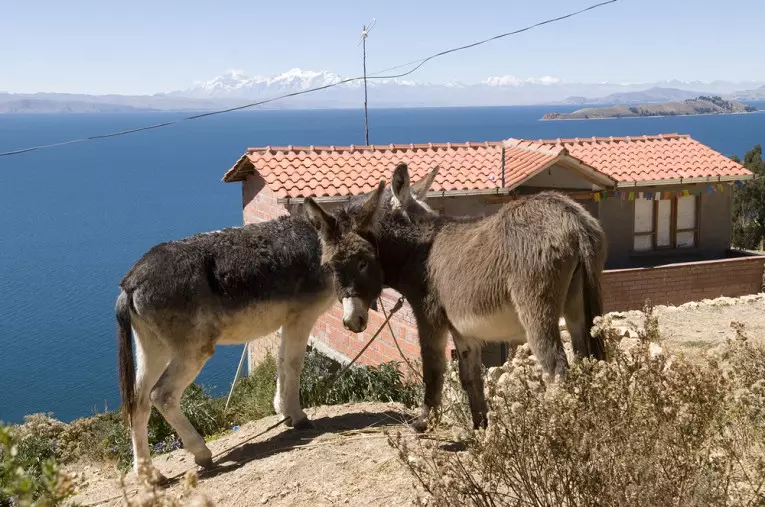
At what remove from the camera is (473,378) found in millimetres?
6238

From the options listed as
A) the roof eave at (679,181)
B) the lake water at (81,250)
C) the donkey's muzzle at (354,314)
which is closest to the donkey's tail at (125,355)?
the donkey's muzzle at (354,314)

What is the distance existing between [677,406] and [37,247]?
69.9 meters

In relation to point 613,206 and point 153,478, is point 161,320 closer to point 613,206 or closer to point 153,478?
point 153,478

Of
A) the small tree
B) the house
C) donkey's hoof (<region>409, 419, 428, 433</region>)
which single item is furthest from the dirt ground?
the small tree

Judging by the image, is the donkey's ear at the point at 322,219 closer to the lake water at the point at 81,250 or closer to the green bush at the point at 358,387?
the green bush at the point at 358,387

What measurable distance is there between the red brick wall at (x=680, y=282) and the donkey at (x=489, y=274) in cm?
1241

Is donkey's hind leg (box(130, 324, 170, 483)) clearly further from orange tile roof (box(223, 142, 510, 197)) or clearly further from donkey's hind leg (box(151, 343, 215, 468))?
orange tile roof (box(223, 142, 510, 197))

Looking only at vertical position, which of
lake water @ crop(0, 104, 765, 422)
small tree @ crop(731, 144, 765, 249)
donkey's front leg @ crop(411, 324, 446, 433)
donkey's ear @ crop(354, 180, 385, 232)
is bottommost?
lake water @ crop(0, 104, 765, 422)

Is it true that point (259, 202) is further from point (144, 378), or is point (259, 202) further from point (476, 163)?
point (144, 378)

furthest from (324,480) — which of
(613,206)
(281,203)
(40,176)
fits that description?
(40,176)

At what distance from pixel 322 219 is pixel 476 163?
1479cm

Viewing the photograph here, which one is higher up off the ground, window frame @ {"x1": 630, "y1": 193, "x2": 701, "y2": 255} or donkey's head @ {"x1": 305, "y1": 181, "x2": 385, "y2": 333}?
donkey's head @ {"x1": 305, "y1": 181, "x2": 385, "y2": 333}

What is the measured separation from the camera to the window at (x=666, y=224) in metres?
21.9

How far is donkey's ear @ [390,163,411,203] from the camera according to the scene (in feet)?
20.4
